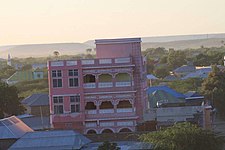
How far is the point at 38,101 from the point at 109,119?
676 inches

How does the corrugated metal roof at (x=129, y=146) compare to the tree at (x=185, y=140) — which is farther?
the corrugated metal roof at (x=129, y=146)

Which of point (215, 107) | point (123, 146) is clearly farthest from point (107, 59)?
point (215, 107)

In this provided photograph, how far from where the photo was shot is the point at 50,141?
2700cm

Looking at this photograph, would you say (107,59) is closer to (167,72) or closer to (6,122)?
(6,122)

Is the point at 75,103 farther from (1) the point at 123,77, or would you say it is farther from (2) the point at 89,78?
(1) the point at 123,77

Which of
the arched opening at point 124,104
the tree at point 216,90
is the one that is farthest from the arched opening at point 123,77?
the tree at point 216,90

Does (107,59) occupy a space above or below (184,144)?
above

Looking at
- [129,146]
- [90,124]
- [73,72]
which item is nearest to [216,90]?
[90,124]

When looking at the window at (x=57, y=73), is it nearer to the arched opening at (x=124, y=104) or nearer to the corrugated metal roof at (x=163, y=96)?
the arched opening at (x=124, y=104)

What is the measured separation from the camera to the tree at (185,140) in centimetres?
2392

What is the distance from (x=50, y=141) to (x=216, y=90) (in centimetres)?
2171

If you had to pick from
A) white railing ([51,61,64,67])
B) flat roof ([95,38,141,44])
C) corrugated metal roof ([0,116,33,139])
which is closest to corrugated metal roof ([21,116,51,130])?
white railing ([51,61,64,67])

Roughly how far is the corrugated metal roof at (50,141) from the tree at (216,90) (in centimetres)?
1897

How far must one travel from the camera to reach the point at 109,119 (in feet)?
110
